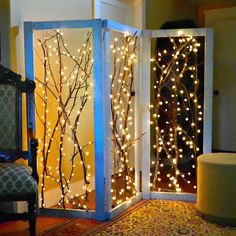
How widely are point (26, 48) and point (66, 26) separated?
1.18 feet

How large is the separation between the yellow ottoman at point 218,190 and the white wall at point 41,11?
1642 mm

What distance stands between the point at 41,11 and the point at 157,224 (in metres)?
1.95

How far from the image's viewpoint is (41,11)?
10.8 feet

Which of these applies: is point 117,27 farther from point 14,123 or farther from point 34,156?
point 34,156

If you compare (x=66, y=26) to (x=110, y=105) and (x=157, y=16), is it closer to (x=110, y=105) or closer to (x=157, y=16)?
(x=110, y=105)

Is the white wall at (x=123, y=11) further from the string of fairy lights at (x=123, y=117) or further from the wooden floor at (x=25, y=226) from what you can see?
the wooden floor at (x=25, y=226)

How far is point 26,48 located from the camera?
3.05m

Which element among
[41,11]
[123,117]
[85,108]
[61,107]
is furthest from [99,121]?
[41,11]

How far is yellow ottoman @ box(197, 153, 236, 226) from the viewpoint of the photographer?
9.51 feet

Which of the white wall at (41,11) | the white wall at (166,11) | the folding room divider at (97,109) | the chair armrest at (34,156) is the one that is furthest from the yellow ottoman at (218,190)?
the white wall at (166,11)

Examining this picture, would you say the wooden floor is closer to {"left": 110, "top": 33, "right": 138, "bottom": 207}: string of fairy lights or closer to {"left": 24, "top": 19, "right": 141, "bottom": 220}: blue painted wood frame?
{"left": 24, "top": 19, "right": 141, "bottom": 220}: blue painted wood frame

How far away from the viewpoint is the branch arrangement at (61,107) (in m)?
3.25

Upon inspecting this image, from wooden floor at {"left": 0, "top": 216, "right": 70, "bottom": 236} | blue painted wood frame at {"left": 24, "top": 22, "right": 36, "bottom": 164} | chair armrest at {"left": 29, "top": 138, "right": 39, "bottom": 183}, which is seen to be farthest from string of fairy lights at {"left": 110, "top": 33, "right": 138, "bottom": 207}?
chair armrest at {"left": 29, "top": 138, "right": 39, "bottom": 183}

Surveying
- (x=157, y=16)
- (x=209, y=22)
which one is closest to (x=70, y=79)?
(x=157, y=16)
